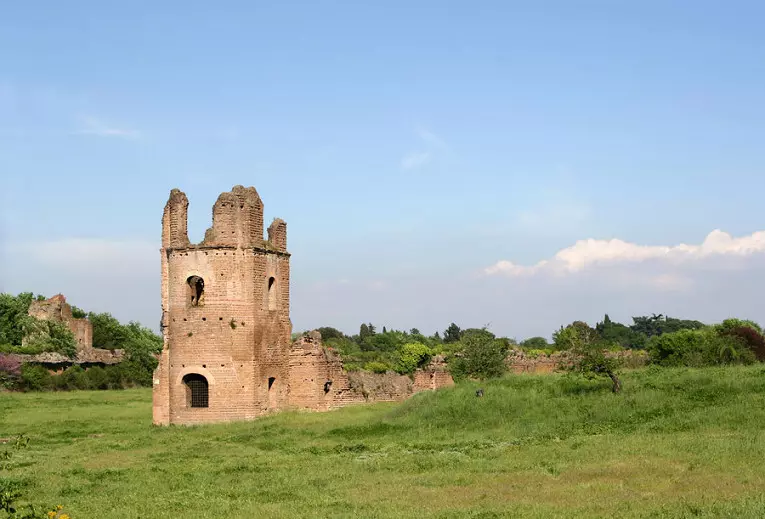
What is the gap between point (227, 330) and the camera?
91.7 feet

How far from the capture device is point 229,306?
2803 centimetres

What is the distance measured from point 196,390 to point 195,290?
11.4 feet

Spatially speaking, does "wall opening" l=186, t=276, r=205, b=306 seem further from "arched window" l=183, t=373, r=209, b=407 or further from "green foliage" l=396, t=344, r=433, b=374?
"green foliage" l=396, t=344, r=433, b=374

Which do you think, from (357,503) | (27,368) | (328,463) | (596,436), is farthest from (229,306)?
(27,368)

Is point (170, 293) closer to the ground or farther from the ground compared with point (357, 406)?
farther from the ground

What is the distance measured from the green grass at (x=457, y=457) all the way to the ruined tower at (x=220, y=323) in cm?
125

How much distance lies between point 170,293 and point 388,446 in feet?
35.6

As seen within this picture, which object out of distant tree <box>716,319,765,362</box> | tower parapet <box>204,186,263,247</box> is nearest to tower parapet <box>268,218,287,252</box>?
tower parapet <box>204,186,263,247</box>

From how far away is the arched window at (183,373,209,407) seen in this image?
2839 cm

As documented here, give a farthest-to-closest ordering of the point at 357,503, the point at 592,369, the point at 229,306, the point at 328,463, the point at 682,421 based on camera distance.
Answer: the point at 229,306, the point at 592,369, the point at 682,421, the point at 328,463, the point at 357,503

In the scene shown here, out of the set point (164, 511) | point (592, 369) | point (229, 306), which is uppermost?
point (229, 306)

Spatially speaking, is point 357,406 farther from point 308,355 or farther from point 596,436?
point 596,436

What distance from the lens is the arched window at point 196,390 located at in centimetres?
2839

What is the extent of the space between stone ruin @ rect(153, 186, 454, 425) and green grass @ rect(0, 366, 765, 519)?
4.11 feet
